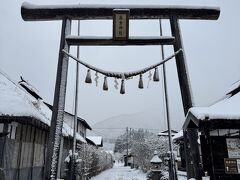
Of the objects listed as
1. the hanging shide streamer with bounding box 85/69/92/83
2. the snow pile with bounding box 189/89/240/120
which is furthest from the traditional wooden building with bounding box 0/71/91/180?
the snow pile with bounding box 189/89/240/120

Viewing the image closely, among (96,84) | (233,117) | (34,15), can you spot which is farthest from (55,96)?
(233,117)

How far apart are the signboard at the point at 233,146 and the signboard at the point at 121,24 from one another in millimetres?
3682

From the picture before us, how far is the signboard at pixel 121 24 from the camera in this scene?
7125mm

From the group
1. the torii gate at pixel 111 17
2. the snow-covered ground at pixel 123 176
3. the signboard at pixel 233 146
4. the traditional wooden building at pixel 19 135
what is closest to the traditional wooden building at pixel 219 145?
the signboard at pixel 233 146

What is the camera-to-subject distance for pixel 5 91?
888 cm

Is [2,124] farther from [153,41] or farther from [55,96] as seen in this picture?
[153,41]

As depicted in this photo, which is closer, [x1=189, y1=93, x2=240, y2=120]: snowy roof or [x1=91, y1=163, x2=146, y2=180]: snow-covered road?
[x1=189, y1=93, x2=240, y2=120]: snowy roof

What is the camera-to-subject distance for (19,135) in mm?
10375

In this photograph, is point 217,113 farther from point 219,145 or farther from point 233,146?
point 233,146

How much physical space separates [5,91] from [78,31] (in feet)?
24.7

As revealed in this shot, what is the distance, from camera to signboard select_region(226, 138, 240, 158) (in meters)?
6.20

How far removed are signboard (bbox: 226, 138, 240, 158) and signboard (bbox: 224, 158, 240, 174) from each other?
4.9 inches

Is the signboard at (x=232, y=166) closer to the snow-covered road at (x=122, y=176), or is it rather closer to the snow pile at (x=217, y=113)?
the snow pile at (x=217, y=113)

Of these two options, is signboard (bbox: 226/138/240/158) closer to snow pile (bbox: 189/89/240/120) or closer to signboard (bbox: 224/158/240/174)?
signboard (bbox: 224/158/240/174)
